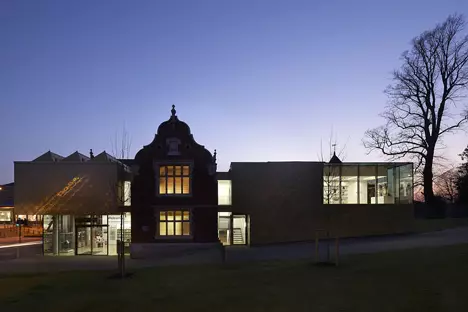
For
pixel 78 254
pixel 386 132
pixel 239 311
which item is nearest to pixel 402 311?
pixel 239 311

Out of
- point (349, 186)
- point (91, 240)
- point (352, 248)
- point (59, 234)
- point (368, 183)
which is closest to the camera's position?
point (352, 248)

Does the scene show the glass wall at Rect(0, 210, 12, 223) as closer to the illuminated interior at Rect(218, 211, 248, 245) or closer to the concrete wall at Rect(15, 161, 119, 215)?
the concrete wall at Rect(15, 161, 119, 215)

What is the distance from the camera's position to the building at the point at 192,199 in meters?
30.1

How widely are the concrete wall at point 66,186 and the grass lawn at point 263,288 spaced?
14117 millimetres

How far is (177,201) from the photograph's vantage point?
30.2 meters

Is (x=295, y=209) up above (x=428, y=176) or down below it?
below

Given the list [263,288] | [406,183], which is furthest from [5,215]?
[263,288]

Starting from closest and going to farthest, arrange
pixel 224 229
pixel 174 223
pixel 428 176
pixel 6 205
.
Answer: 1. pixel 174 223
2. pixel 224 229
3. pixel 428 176
4. pixel 6 205

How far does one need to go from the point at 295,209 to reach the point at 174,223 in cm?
1129

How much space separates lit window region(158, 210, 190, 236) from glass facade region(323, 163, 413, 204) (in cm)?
1286

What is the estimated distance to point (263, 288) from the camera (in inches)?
605

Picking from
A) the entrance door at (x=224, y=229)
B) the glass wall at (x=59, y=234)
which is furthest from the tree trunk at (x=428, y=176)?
the glass wall at (x=59, y=234)

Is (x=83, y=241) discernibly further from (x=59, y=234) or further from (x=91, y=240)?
(x=59, y=234)

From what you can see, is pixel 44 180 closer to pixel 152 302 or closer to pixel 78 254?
pixel 78 254
